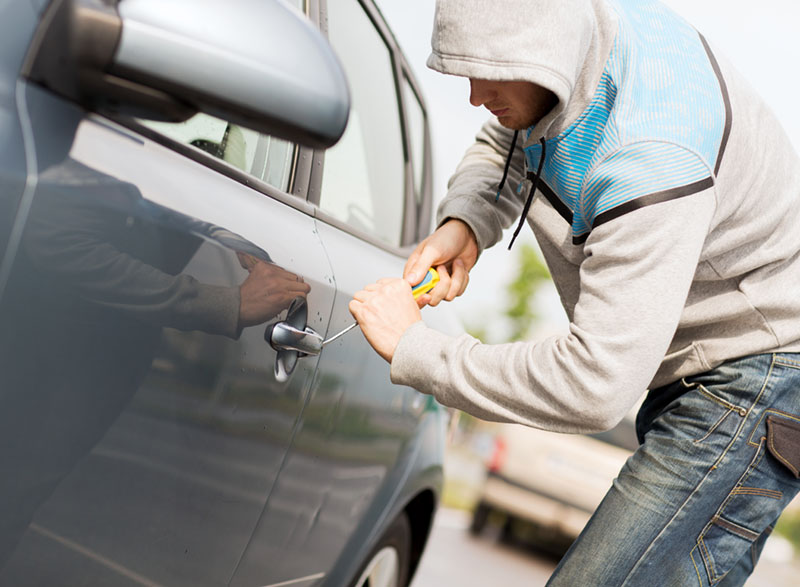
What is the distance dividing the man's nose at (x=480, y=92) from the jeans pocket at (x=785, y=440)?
2.72 feet

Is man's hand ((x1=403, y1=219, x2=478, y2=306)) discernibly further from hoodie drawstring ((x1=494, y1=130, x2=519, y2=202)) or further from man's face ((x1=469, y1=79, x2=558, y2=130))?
man's face ((x1=469, y1=79, x2=558, y2=130))

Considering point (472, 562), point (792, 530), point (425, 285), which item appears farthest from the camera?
point (792, 530)

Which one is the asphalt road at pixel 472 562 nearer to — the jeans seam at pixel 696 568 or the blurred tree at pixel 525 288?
the jeans seam at pixel 696 568

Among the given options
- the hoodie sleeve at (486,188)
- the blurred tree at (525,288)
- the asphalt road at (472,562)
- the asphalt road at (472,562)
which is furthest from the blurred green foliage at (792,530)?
the hoodie sleeve at (486,188)

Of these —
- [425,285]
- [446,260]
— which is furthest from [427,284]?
[446,260]

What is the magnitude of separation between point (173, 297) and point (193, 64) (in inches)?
15.9

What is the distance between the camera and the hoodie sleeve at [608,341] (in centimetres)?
156

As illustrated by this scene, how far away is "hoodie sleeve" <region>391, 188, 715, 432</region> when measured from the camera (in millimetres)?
1559

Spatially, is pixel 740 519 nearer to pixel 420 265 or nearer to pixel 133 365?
pixel 420 265

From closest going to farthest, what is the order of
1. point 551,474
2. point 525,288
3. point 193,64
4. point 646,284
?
point 193,64, point 646,284, point 551,474, point 525,288

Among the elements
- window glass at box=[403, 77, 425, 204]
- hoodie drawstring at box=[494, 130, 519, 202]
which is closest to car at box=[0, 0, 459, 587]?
hoodie drawstring at box=[494, 130, 519, 202]

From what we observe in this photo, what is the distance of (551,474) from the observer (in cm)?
852

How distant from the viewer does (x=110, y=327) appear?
1.32 metres

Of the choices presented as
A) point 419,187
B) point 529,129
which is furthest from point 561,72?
point 419,187
